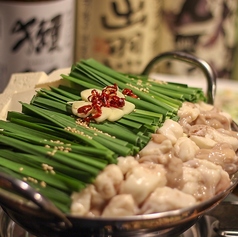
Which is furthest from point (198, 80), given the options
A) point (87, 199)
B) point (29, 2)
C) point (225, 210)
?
point (87, 199)

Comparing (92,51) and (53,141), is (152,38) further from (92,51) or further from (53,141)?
(53,141)

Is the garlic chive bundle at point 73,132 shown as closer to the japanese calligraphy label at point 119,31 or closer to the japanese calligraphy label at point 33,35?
the japanese calligraphy label at point 33,35

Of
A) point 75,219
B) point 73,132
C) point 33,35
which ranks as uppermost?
point 33,35

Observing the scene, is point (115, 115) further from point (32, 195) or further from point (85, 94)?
point (32, 195)

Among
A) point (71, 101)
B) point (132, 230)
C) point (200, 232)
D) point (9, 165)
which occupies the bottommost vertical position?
point (200, 232)

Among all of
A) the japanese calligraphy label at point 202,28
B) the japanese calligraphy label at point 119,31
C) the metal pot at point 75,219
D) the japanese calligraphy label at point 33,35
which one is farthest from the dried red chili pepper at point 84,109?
the japanese calligraphy label at point 202,28

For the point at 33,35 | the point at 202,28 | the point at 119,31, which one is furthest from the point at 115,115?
the point at 202,28

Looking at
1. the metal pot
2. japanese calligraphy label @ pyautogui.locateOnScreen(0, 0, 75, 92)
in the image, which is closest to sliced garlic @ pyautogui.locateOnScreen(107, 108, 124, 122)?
the metal pot
